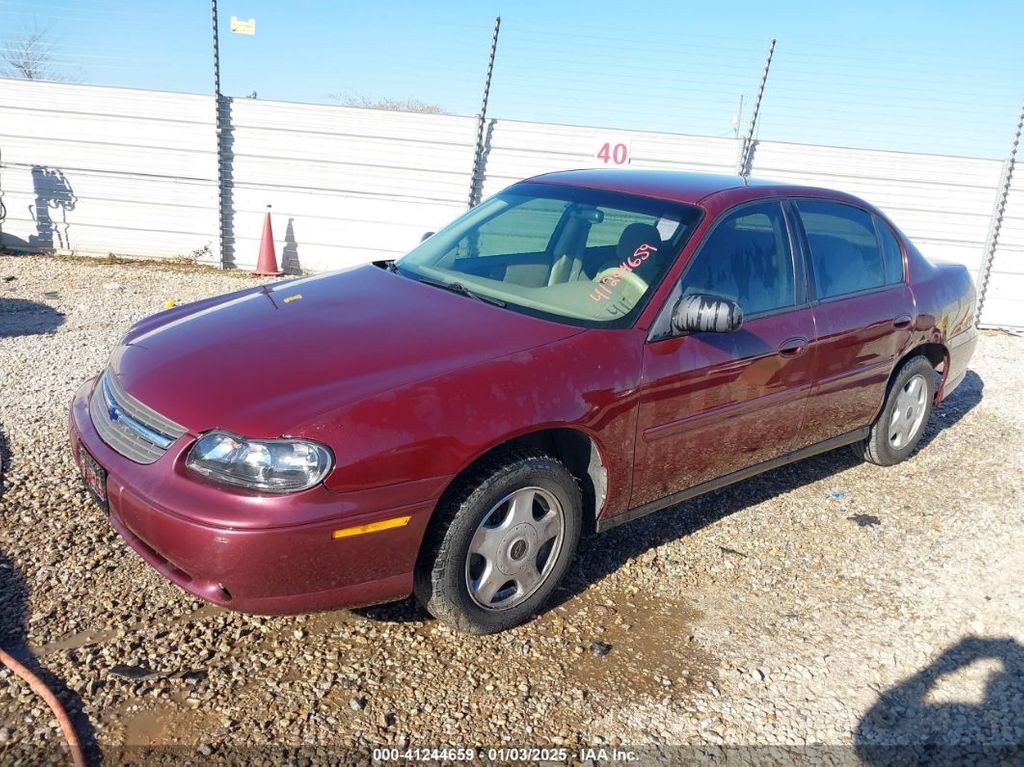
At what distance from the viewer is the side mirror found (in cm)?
322

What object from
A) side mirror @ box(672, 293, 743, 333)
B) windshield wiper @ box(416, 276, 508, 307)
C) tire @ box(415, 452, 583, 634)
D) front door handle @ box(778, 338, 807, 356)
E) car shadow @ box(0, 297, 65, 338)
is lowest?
car shadow @ box(0, 297, 65, 338)

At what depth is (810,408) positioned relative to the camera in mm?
4062

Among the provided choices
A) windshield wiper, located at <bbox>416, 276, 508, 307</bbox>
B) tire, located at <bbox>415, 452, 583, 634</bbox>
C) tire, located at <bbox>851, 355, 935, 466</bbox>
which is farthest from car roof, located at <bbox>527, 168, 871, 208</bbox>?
tire, located at <bbox>415, 452, 583, 634</bbox>

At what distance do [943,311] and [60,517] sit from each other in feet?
16.5

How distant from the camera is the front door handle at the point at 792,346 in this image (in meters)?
3.74

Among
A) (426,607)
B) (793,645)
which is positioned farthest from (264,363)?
(793,645)

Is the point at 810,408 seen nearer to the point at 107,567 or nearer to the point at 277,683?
the point at 277,683

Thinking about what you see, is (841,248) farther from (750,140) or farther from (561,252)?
(750,140)

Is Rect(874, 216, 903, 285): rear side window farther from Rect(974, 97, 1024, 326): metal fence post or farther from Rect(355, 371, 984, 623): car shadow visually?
Rect(974, 97, 1024, 326): metal fence post

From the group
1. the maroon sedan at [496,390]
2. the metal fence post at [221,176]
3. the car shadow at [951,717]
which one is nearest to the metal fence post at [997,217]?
the maroon sedan at [496,390]

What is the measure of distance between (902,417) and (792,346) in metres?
1.70

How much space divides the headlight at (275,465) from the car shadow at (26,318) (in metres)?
5.07

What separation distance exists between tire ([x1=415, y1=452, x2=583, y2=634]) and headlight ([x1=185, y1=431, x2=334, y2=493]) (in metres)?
0.51

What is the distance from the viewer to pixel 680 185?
155 inches
